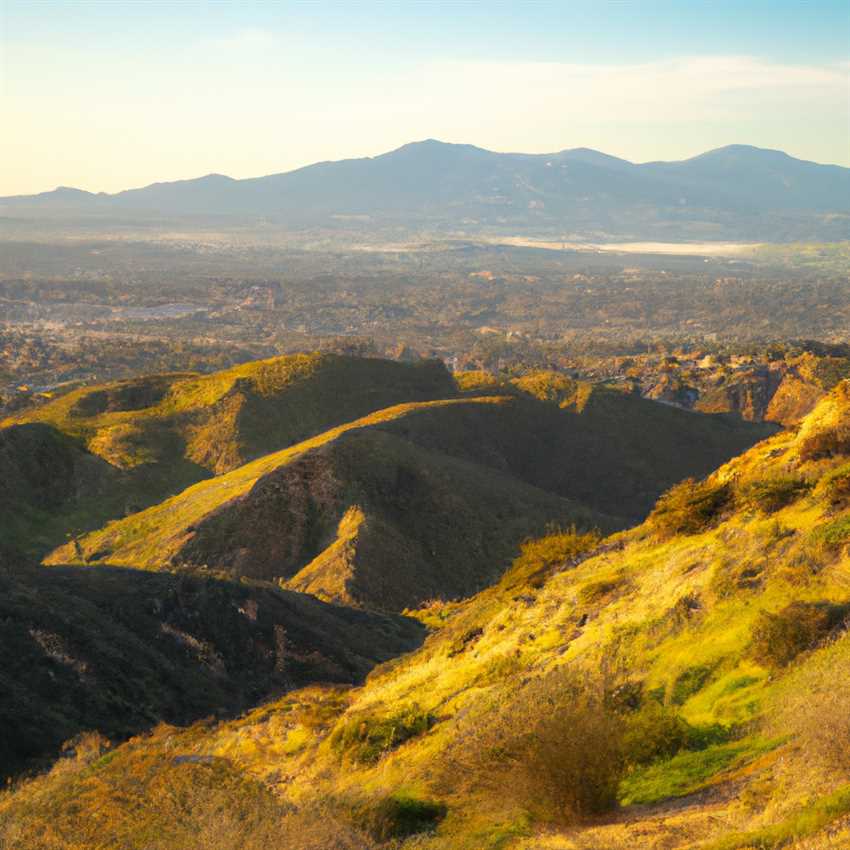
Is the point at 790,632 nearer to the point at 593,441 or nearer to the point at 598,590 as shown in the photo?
the point at 598,590

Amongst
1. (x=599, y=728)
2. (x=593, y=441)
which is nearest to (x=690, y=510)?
Result: (x=599, y=728)

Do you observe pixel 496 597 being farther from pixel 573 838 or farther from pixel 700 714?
pixel 573 838

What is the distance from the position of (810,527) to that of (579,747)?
839cm

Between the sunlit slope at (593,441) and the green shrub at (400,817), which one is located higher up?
the green shrub at (400,817)

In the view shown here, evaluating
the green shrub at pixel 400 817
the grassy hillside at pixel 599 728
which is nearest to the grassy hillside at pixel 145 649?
the grassy hillside at pixel 599 728

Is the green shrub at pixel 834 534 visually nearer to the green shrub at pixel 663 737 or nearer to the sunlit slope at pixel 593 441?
the green shrub at pixel 663 737

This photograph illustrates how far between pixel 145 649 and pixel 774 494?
59.7 feet

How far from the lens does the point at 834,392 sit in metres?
24.9

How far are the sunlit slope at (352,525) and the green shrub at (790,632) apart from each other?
1033 inches

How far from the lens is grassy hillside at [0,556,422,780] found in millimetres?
23625

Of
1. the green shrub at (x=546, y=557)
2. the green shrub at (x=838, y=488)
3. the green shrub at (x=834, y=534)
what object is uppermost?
the green shrub at (x=838, y=488)

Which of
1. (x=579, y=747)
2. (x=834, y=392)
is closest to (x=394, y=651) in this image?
(x=834, y=392)

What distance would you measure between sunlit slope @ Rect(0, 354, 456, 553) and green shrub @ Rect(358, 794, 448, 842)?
4478cm

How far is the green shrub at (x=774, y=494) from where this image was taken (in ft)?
68.4
